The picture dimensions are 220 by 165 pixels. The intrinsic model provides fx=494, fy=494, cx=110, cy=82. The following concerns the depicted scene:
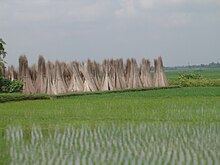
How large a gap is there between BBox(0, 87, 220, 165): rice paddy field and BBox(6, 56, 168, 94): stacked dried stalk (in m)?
7.45

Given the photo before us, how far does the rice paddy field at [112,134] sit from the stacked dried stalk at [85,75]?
7.45 metres

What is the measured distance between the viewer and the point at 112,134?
9.26 metres

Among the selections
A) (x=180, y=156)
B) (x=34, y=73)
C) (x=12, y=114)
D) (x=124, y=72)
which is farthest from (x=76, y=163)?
(x=124, y=72)

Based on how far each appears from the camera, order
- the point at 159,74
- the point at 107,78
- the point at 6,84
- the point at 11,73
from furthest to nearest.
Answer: the point at 159,74 → the point at 11,73 → the point at 107,78 → the point at 6,84

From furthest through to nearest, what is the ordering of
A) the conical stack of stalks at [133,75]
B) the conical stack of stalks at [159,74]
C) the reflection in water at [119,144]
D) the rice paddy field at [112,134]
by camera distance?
1. the conical stack of stalks at [159,74]
2. the conical stack of stalks at [133,75]
3. the rice paddy field at [112,134]
4. the reflection in water at [119,144]

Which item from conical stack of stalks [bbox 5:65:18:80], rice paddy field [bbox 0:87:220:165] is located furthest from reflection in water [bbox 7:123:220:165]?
conical stack of stalks [bbox 5:65:18:80]

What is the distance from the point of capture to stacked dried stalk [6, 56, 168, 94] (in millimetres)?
22500

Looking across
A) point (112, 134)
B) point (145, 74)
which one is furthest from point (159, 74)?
point (112, 134)

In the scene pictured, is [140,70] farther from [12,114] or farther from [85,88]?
[12,114]

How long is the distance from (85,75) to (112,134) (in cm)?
1471

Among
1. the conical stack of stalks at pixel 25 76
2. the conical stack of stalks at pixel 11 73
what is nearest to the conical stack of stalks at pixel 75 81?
the conical stack of stalks at pixel 25 76

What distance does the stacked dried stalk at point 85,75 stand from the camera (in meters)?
22.5

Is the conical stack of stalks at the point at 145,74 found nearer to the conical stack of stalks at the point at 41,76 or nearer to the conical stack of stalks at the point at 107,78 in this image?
the conical stack of stalks at the point at 107,78

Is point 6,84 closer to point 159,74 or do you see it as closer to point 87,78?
point 87,78
